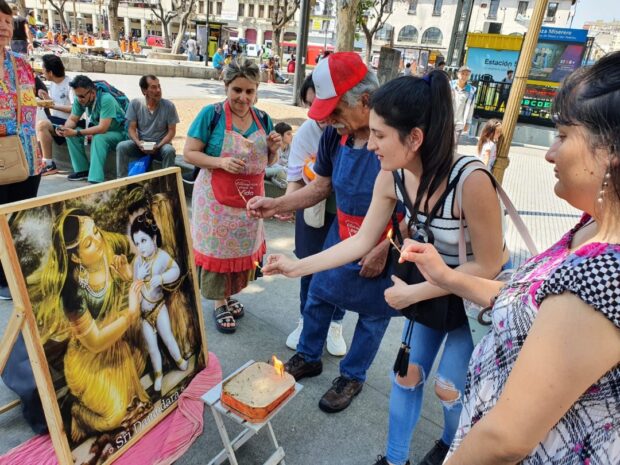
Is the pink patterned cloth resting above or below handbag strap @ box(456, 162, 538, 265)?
below

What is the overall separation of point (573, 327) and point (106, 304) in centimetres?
141

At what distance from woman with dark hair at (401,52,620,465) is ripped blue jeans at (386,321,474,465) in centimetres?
71

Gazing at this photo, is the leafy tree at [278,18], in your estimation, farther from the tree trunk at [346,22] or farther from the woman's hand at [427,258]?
the woman's hand at [427,258]

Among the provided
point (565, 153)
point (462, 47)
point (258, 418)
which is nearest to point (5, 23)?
point (258, 418)

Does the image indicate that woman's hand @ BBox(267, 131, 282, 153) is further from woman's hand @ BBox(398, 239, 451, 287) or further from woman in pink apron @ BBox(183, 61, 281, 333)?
woman's hand @ BBox(398, 239, 451, 287)

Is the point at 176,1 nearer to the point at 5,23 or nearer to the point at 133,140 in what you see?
the point at 133,140

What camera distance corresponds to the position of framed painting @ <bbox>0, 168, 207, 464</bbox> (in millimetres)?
1291

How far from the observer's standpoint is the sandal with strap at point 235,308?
313 centimetres

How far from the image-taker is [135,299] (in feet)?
5.34

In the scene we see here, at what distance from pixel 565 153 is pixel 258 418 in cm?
134

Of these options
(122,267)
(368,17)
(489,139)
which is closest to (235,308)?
(122,267)

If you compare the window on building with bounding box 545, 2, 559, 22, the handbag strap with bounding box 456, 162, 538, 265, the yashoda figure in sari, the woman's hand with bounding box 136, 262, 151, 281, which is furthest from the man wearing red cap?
the window on building with bounding box 545, 2, 559, 22

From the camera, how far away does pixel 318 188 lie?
2.33 metres

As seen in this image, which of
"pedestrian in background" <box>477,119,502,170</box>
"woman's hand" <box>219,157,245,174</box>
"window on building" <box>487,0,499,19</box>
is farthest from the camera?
"window on building" <box>487,0,499,19</box>
